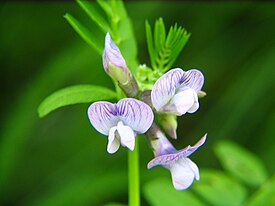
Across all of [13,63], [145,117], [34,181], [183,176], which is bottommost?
[183,176]

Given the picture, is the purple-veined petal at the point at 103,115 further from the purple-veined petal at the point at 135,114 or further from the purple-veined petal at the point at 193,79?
the purple-veined petal at the point at 193,79

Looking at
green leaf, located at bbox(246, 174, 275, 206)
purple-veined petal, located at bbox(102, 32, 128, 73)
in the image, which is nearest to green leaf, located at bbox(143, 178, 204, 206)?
green leaf, located at bbox(246, 174, 275, 206)

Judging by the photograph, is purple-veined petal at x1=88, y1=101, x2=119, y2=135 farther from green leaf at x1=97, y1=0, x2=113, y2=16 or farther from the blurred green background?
the blurred green background

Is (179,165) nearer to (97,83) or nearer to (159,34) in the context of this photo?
(159,34)

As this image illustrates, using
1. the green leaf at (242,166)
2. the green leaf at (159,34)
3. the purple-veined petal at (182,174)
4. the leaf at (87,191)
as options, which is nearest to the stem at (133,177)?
the purple-veined petal at (182,174)

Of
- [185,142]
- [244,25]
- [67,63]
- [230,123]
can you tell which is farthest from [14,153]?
[244,25]

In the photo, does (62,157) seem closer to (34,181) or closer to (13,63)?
(34,181)
